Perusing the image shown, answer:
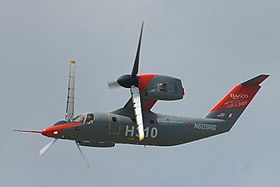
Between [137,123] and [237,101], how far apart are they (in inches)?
510

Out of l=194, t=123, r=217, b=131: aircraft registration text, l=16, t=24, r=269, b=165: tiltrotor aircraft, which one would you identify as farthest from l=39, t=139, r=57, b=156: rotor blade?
l=194, t=123, r=217, b=131: aircraft registration text

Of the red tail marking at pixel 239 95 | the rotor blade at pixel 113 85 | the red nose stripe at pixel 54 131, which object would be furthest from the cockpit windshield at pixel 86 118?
the red tail marking at pixel 239 95

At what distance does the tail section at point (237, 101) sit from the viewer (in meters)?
69.3

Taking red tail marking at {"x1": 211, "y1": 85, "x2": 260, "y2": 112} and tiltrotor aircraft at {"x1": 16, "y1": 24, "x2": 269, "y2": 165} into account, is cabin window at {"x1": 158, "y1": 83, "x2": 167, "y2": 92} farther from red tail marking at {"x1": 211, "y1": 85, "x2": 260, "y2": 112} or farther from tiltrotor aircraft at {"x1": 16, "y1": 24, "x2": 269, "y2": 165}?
red tail marking at {"x1": 211, "y1": 85, "x2": 260, "y2": 112}

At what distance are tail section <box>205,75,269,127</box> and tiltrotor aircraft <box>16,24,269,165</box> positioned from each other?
2.23 m

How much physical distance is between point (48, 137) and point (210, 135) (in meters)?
14.9

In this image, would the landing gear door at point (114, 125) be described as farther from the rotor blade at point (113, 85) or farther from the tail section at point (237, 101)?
the tail section at point (237, 101)

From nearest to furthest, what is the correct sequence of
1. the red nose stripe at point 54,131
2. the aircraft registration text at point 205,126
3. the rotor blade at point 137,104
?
the red nose stripe at point 54,131 < the rotor blade at point 137,104 < the aircraft registration text at point 205,126

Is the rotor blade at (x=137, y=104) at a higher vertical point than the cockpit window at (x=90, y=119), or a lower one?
higher

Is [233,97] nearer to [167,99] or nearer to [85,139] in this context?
[167,99]

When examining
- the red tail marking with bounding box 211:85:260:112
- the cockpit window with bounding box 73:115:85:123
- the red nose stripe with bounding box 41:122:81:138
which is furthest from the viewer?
the red tail marking with bounding box 211:85:260:112

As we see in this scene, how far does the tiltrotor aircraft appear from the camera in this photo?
6094 cm

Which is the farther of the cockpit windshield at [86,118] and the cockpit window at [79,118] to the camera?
the cockpit window at [79,118]

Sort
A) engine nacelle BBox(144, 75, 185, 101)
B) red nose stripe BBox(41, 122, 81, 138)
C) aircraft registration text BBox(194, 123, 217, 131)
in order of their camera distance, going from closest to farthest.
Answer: red nose stripe BBox(41, 122, 81, 138)
engine nacelle BBox(144, 75, 185, 101)
aircraft registration text BBox(194, 123, 217, 131)
